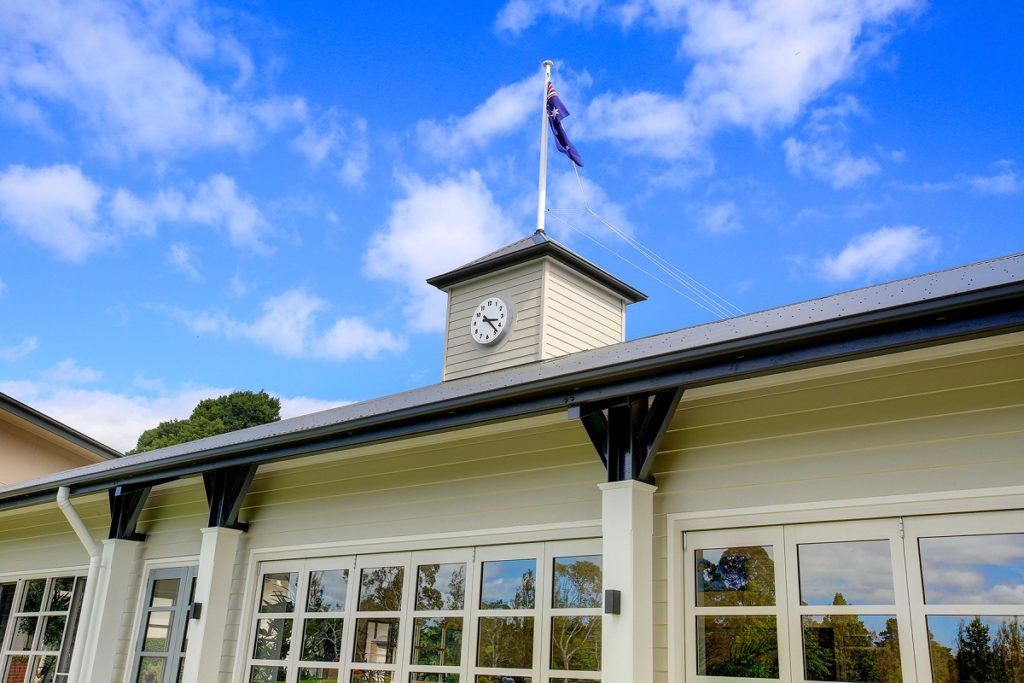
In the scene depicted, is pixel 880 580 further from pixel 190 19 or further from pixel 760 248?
pixel 760 248

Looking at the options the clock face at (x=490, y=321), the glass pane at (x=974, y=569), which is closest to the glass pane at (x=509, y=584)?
the glass pane at (x=974, y=569)

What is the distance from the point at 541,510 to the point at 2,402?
1118 cm

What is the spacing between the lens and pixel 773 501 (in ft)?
16.3

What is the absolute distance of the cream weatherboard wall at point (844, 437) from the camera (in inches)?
171

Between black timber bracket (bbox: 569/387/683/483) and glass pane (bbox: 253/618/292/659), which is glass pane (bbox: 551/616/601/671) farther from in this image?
glass pane (bbox: 253/618/292/659)

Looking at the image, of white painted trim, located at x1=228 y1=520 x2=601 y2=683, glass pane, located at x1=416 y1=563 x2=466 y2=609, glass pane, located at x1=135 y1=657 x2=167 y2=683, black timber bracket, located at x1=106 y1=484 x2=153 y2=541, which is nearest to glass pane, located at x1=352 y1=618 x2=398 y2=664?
glass pane, located at x1=416 y1=563 x2=466 y2=609

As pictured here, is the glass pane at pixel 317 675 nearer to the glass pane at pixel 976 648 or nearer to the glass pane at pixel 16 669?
the glass pane at pixel 976 648

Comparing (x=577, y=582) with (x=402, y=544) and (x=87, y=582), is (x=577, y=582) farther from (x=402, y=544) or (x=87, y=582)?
(x=87, y=582)

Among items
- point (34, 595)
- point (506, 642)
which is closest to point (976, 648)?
point (506, 642)

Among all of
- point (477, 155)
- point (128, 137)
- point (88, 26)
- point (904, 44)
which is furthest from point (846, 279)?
point (88, 26)

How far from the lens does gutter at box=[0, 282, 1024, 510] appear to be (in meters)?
3.75

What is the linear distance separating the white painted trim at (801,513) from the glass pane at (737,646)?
13 cm

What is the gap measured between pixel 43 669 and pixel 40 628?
446mm

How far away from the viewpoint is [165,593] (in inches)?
344
